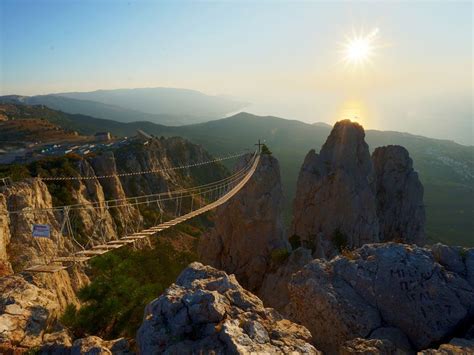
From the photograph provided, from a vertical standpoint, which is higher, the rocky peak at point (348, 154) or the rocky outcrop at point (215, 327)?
the rocky peak at point (348, 154)

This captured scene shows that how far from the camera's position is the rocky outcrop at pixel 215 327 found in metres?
7.05

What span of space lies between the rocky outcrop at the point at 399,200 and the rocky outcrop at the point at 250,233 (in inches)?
494

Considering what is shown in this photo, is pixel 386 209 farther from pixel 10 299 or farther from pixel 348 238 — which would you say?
pixel 10 299

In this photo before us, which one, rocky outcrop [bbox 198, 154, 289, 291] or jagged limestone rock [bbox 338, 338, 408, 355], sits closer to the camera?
jagged limestone rock [bbox 338, 338, 408, 355]

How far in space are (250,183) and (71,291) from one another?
14.0 meters

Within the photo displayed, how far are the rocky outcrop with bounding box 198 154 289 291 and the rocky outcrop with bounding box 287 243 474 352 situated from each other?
1369cm

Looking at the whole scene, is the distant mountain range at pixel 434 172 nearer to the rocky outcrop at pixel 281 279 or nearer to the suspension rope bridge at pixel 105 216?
the suspension rope bridge at pixel 105 216

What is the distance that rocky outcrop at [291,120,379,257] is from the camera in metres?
27.9

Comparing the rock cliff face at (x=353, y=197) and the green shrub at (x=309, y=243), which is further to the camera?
the rock cliff face at (x=353, y=197)

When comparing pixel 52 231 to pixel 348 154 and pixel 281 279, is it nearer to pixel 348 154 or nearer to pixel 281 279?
pixel 281 279

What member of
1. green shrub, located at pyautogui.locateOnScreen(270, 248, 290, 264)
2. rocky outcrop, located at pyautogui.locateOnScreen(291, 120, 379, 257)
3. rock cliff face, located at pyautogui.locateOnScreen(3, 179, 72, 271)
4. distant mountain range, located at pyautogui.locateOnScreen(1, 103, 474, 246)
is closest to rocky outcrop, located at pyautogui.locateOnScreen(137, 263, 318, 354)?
rock cliff face, located at pyautogui.locateOnScreen(3, 179, 72, 271)

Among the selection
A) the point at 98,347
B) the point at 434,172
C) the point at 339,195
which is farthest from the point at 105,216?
the point at 434,172

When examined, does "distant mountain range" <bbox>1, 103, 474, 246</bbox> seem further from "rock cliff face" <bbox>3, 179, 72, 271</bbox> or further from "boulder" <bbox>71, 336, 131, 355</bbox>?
"boulder" <bbox>71, 336, 131, 355</bbox>

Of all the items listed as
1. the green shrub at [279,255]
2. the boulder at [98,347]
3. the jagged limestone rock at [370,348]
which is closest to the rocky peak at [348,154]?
the green shrub at [279,255]
